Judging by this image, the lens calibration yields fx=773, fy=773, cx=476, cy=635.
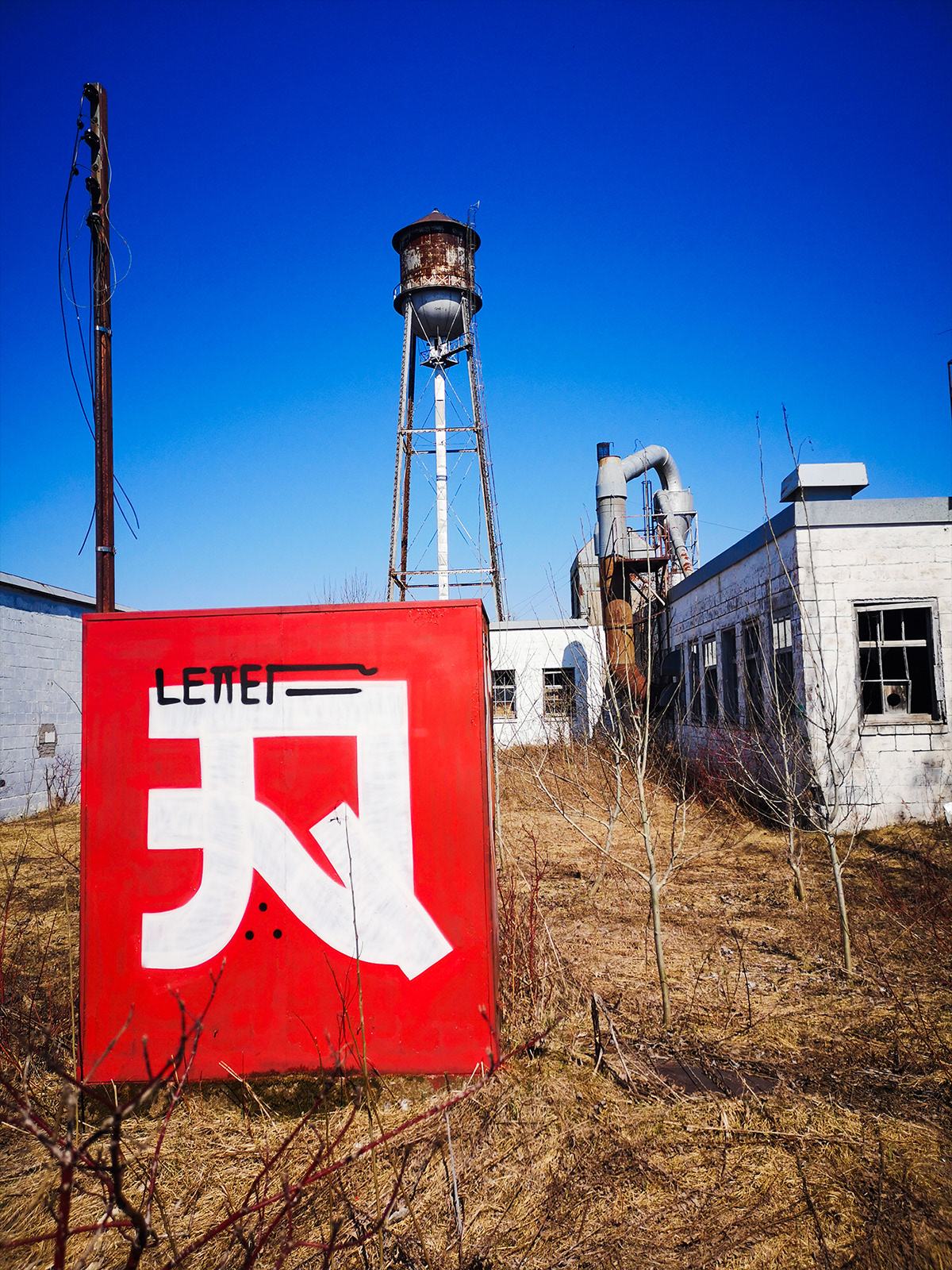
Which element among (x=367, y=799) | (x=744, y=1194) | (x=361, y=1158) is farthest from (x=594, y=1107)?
(x=367, y=799)

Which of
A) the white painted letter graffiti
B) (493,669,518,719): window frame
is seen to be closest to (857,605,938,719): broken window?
the white painted letter graffiti

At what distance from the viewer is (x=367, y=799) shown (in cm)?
369

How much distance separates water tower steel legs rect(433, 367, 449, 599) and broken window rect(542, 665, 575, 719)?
17.0 ft

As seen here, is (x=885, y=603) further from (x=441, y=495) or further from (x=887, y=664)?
(x=441, y=495)

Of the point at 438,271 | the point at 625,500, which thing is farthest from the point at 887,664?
the point at 438,271

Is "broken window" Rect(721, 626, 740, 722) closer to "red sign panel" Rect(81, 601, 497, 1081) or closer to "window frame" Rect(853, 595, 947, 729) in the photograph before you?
"window frame" Rect(853, 595, 947, 729)

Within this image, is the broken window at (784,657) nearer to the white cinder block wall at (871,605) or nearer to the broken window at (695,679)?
the white cinder block wall at (871,605)

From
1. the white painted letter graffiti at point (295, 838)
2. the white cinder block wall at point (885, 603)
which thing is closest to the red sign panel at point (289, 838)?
the white painted letter graffiti at point (295, 838)

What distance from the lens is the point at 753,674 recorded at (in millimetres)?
11508

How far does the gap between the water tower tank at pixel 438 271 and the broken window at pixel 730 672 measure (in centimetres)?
895

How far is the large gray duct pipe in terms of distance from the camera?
17578 millimetres

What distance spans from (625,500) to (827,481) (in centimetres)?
841

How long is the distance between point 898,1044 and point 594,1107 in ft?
5.87

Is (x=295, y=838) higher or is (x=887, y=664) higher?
(x=887, y=664)
